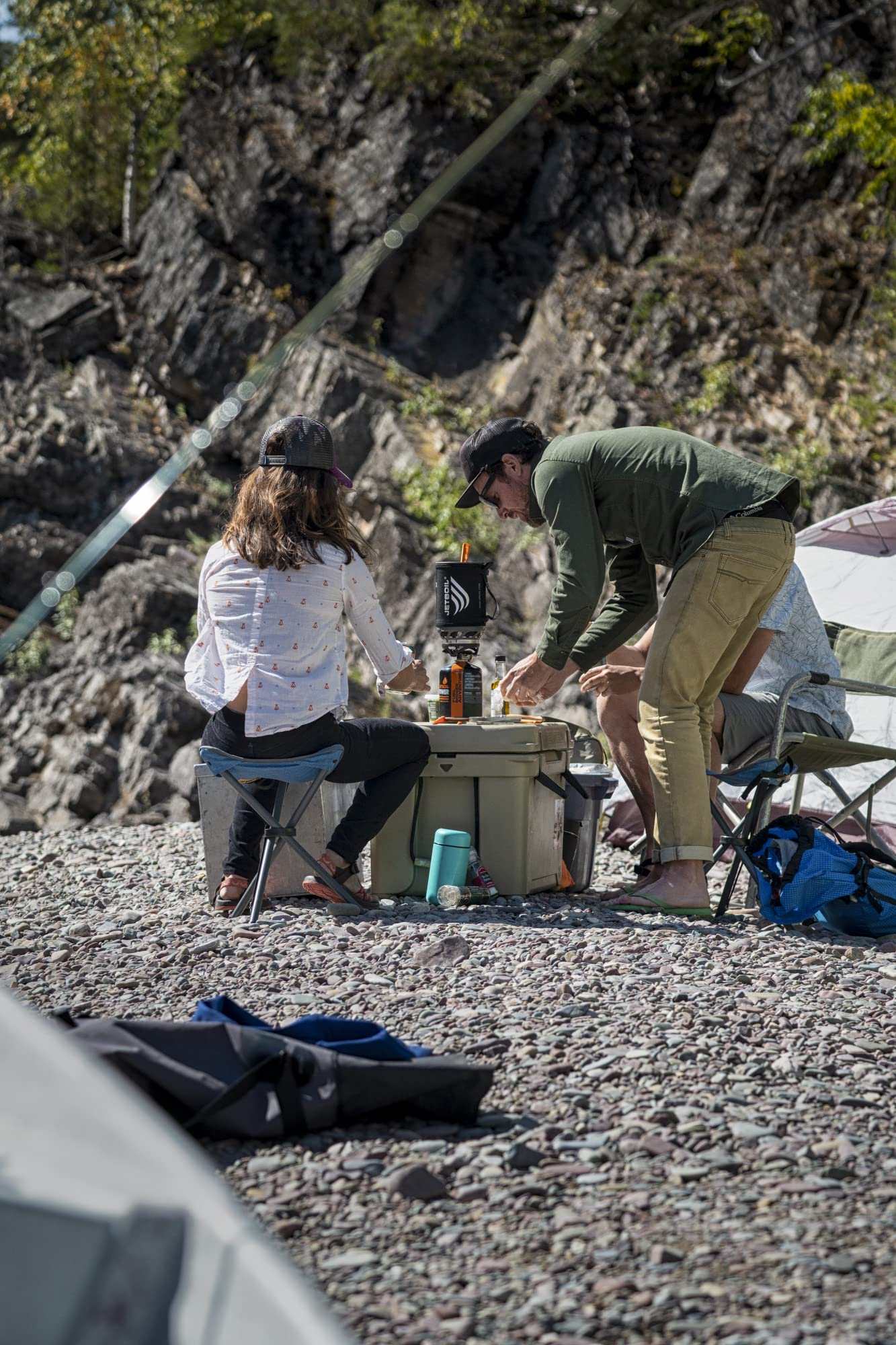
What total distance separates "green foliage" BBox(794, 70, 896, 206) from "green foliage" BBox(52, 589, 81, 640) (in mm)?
8103

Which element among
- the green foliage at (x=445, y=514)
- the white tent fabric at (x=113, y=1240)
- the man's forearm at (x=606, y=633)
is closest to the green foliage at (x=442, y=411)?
the green foliage at (x=445, y=514)

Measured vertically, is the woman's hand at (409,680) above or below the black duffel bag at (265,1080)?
above

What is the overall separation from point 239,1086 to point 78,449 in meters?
11.2

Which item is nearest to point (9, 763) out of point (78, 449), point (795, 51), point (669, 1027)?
point (78, 449)

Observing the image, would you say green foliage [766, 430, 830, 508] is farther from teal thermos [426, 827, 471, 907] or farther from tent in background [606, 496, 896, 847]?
teal thermos [426, 827, 471, 907]

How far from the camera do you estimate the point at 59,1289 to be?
111 cm

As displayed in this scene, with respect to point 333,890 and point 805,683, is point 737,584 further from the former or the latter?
point 333,890

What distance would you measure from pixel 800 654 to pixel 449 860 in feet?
5.51

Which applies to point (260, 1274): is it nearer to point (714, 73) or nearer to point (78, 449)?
point (78, 449)

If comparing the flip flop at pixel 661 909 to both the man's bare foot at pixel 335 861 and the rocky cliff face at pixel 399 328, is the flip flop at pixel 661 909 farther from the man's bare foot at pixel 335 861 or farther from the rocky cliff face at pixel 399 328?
the rocky cliff face at pixel 399 328

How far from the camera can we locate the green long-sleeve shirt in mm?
3953

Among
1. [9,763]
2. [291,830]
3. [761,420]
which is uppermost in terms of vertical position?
[761,420]

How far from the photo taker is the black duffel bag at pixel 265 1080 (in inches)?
85.9

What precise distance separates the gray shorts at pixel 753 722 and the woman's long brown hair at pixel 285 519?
1543 millimetres
